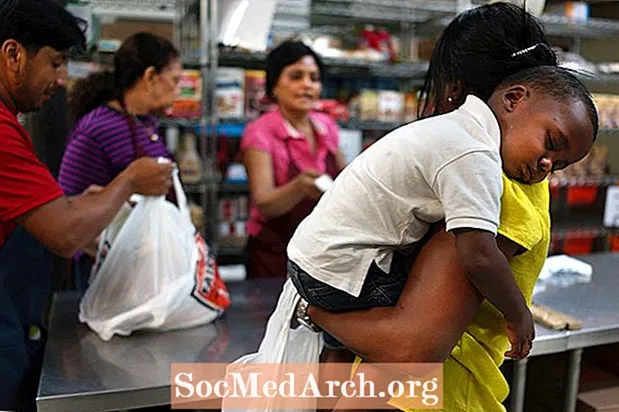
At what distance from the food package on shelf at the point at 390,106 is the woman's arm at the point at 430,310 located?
7.29ft

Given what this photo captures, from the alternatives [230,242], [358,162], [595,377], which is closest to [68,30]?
[358,162]

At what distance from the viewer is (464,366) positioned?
33.2 inches

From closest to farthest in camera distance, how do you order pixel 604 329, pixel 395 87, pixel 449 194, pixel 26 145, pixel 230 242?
pixel 449 194, pixel 26 145, pixel 604 329, pixel 230 242, pixel 395 87

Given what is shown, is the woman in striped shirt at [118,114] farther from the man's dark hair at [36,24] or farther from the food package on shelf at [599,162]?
the food package on shelf at [599,162]

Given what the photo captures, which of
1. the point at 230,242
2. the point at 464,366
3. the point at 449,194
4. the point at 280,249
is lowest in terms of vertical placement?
the point at 230,242

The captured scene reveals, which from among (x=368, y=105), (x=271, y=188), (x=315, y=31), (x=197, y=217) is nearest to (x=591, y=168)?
(x=368, y=105)

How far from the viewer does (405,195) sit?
78 cm

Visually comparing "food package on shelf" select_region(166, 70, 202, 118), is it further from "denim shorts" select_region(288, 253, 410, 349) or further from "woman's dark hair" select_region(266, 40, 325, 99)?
"denim shorts" select_region(288, 253, 410, 349)

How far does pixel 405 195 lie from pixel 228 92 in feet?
6.43

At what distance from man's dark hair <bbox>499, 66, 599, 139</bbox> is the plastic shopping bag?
2.44ft

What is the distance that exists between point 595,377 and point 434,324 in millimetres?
880

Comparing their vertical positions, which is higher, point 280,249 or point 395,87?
point 395,87

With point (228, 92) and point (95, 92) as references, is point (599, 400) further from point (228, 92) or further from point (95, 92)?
point (228, 92)

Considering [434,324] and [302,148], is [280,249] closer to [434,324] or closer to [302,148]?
[302,148]
